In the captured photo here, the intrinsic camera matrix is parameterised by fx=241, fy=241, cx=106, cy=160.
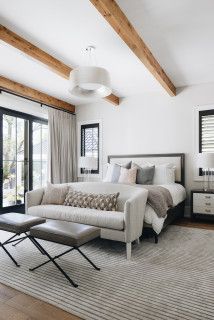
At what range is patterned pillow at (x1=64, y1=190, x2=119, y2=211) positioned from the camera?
10.4 feet

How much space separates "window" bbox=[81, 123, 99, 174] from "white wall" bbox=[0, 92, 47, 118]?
1.16 m

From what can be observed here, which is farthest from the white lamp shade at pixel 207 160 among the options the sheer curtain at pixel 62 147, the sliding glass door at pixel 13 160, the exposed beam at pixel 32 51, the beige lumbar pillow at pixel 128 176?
the sliding glass door at pixel 13 160

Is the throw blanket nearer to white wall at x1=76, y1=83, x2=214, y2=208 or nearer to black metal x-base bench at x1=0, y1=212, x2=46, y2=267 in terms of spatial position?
black metal x-base bench at x1=0, y1=212, x2=46, y2=267

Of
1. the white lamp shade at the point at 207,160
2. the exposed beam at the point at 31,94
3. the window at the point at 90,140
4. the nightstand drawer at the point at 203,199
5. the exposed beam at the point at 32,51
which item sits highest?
the exposed beam at the point at 32,51

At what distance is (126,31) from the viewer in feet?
Result: 8.80

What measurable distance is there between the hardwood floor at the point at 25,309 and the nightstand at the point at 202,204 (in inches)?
130

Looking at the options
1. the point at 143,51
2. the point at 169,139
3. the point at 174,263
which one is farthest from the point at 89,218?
the point at 169,139

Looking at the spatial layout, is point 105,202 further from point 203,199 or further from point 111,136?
point 111,136

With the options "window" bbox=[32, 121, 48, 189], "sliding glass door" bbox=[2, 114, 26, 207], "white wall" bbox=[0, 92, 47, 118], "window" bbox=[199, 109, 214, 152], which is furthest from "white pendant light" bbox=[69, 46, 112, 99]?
"window" bbox=[32, 121, 48, 189]

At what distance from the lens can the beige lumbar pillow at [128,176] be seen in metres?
4.49

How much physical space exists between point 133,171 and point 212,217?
64.0 inches

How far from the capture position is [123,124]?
18.8ft

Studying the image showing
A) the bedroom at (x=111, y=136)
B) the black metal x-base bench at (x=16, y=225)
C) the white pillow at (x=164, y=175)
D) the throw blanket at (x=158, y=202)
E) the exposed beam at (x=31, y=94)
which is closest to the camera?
the bedroom at (x=111, y=136)

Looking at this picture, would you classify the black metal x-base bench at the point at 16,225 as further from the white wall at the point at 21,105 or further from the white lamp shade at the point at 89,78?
the white wall at the point at 21,105
